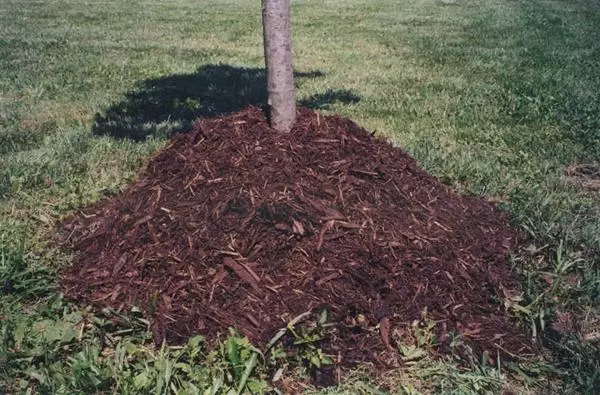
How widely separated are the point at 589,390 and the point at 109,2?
2280cm

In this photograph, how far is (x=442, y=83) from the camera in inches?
345

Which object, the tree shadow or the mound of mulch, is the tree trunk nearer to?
the mound of mulch

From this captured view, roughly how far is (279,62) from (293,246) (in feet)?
4.30

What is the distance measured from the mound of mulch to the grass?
0.18 meters

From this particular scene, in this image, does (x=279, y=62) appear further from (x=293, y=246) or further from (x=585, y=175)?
(x=585, y=175)

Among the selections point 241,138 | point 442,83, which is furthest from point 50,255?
point 442,83

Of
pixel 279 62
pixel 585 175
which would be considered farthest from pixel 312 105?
pixel 279 62

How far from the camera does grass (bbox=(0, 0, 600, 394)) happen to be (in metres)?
2.78

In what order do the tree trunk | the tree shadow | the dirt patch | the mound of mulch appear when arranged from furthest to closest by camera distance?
1. the tree shadow
2. the dirt patch
3. the tree trunk
4. the mound of mulch

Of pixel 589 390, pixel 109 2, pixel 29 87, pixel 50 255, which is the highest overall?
pixel 109 2

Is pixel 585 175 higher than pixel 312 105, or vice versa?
pixel 312 105

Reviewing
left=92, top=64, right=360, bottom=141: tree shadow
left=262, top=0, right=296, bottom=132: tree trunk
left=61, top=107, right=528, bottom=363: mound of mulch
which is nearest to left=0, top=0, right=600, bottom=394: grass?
left=92, top=64, right=360, bottom=141: tree shadow

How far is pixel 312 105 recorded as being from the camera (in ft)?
24.0

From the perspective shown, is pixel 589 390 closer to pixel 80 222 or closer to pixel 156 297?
pixel 156 297
